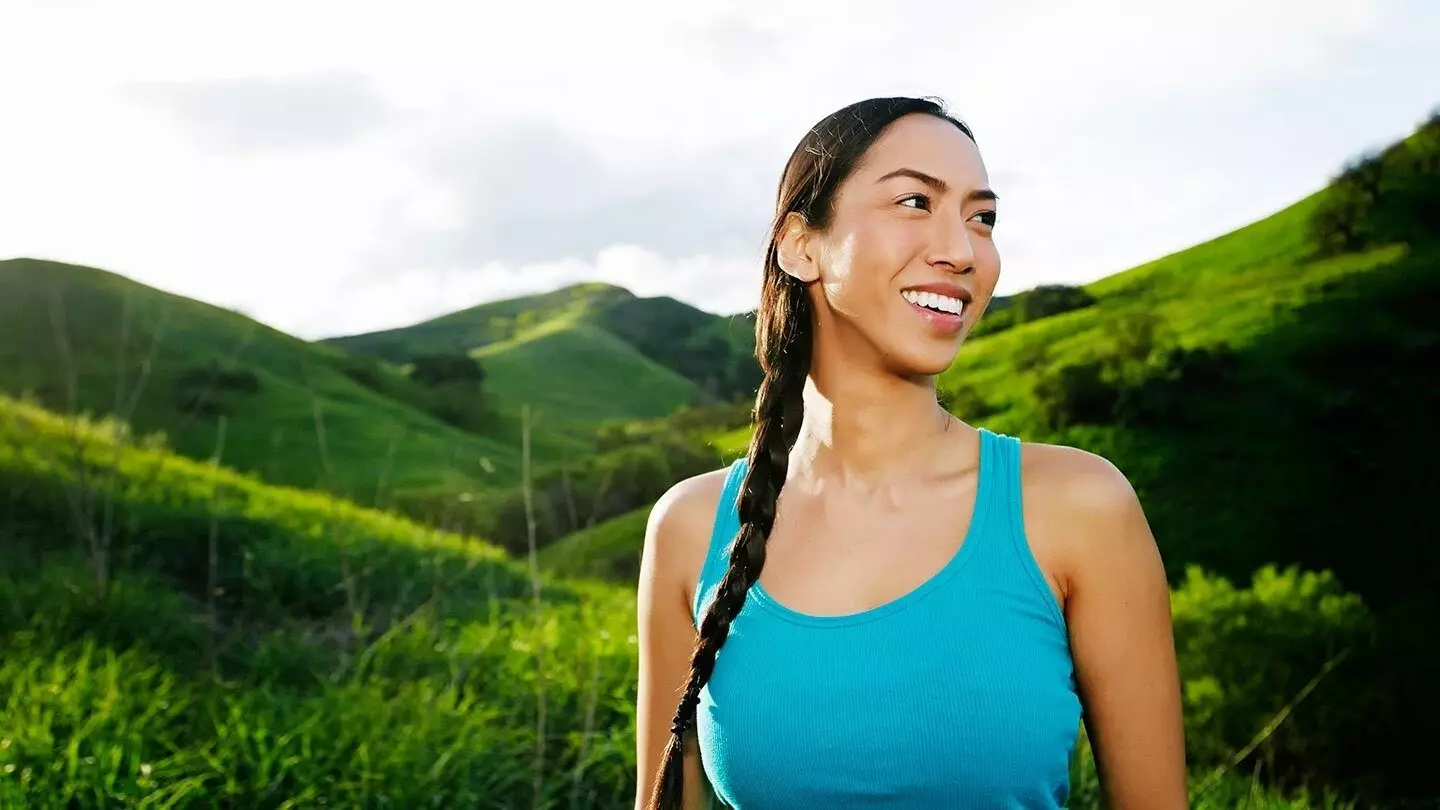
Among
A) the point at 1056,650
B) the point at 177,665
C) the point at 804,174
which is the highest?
the point at 804,174

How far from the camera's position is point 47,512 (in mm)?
8445

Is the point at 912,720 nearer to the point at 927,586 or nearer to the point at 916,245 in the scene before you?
the point at 927,586

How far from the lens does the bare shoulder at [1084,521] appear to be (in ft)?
5.20

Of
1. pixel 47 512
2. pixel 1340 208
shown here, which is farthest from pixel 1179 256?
pixel 47 512

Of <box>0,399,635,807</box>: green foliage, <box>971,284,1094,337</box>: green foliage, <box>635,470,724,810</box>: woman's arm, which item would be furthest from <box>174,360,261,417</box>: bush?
<box>635,470,724,810</box>: woman's arm

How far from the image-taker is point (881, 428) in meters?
1.80

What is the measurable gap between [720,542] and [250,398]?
42.8ft

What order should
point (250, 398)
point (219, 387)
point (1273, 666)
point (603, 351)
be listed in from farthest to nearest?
point (603, 351), point (250, 398), point (219, 387), point (1273, 666)

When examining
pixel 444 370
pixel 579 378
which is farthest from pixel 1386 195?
pixel 579 378

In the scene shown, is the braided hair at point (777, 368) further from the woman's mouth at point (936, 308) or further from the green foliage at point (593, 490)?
the green foliage at point (593, 490)

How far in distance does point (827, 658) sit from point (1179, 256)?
948cm

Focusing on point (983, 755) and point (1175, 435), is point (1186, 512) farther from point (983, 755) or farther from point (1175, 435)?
point (983, 755)

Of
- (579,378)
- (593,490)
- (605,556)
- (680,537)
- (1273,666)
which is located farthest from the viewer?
(579,378)

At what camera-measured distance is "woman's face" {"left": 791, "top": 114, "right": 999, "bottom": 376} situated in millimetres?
1702
